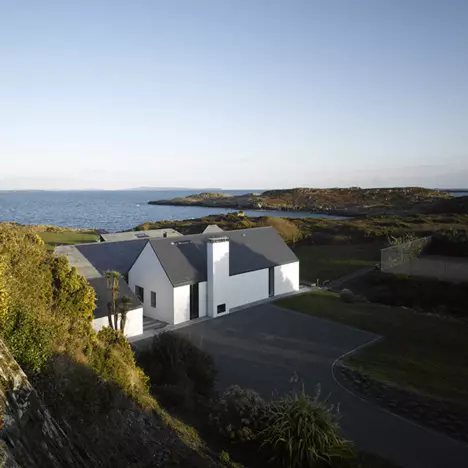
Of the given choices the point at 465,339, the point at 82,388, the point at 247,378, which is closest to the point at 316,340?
the point at 247,378

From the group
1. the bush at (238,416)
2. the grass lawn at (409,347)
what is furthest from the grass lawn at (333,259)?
the bush at (238,416)

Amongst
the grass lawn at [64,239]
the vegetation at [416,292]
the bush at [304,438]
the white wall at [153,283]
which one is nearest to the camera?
the bush at [304,438]

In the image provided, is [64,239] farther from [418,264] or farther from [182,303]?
[418,264]

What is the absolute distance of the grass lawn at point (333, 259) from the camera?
1287 inches

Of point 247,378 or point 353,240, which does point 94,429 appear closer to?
point 247,378

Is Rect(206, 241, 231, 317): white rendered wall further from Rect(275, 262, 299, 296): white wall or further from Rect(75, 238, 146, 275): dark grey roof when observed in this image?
Rect(75, 238, 146, 275): dark grey roof

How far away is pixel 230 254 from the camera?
24469 millimetres

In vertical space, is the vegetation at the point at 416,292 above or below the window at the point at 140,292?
below

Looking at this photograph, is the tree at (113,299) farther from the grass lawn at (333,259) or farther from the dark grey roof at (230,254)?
the grass lawn at (333,259)

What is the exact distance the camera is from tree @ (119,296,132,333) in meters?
17.1

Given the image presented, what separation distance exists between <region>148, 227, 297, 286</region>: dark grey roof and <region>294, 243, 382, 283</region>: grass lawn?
A: 5.59m

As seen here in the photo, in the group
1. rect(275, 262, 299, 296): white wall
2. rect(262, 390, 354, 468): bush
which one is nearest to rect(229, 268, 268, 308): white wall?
rect(275, 262, 299, 296): white wall

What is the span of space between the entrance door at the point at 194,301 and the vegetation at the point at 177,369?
7.91m

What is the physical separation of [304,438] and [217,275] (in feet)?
44.8
